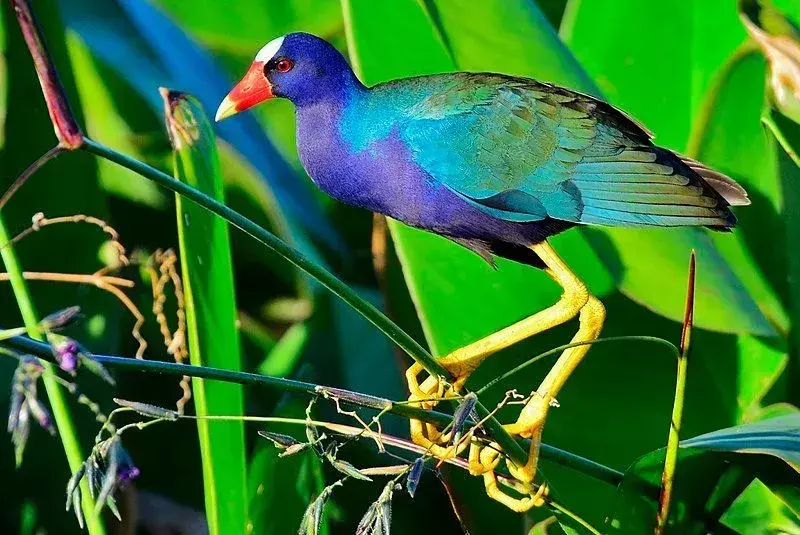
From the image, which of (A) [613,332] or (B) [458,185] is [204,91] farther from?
(A) [613,332]

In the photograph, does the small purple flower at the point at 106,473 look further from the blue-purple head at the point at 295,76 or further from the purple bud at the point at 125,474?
the blue-purple head at the point at 295,76

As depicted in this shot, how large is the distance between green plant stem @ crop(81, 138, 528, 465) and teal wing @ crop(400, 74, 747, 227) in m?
0.33

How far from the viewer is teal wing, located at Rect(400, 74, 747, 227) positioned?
981 mm

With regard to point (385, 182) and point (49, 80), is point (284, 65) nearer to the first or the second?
point (385, 182)

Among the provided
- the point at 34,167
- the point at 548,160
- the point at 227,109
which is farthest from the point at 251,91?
the point at 34,167

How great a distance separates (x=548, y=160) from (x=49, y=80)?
0.64 metres

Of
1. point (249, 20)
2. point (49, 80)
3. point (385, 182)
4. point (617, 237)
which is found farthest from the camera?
point (249, 20)

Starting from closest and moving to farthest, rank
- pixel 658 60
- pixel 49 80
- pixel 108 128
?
pixel 49 80, pixel 658 60, pixel 108 128

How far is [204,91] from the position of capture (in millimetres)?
1350

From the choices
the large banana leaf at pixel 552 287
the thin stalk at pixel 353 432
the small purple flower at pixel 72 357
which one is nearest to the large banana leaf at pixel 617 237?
the large banana leaf at pixel 552 287

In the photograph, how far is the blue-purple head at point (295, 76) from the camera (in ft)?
3.27

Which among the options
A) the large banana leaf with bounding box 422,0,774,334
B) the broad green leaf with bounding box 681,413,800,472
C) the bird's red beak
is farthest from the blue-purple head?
the broad green leaf with bounding box 681,413,800,472

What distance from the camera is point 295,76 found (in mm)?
1017

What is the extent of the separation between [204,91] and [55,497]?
531 mm
